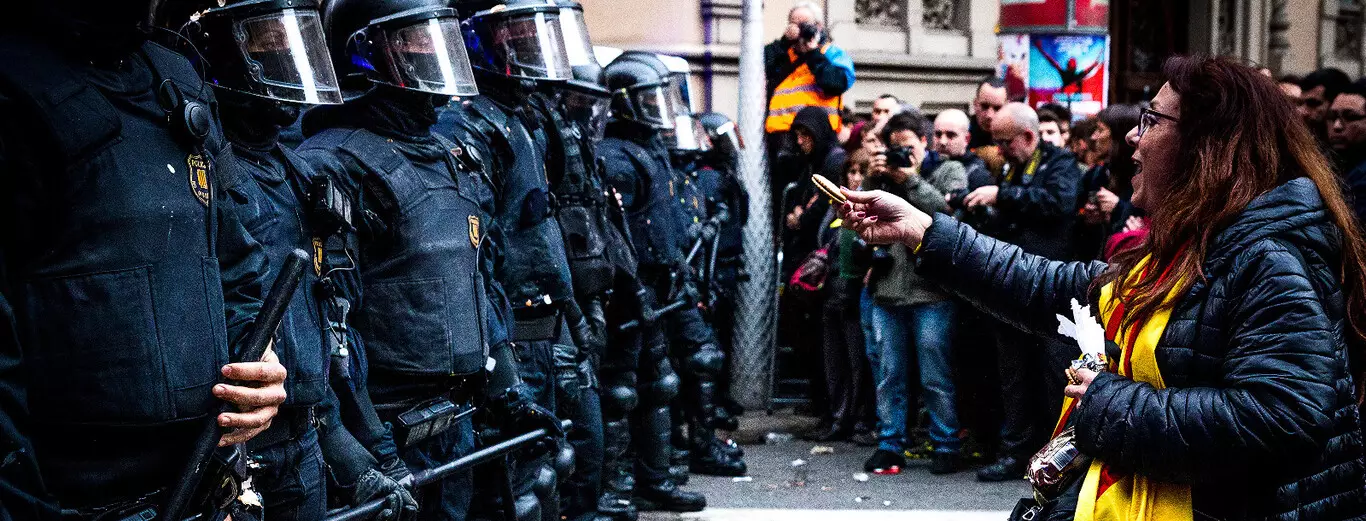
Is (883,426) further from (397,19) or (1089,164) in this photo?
(397,19)

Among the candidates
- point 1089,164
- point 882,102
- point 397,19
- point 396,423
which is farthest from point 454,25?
point 882,102

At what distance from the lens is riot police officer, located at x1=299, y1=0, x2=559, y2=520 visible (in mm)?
4488

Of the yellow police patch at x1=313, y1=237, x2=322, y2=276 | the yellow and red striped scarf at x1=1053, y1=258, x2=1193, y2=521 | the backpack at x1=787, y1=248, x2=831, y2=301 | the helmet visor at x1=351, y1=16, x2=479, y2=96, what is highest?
the helmet visor at x1=351, y1=16, x2=479, y2=96

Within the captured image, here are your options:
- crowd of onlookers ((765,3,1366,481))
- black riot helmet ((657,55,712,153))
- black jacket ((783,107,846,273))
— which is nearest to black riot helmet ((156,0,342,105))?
crowd of onlookers ((765,3,1366,481))

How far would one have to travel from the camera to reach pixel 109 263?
256 centimetres

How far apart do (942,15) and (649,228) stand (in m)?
10.6

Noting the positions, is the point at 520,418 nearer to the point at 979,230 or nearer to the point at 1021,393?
the point at 979,230

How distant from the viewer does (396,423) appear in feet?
14.8

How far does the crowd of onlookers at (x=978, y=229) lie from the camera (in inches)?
309

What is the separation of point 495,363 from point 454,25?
107cm

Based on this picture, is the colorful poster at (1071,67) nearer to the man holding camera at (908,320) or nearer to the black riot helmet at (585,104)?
the man holding camera at (908,320)

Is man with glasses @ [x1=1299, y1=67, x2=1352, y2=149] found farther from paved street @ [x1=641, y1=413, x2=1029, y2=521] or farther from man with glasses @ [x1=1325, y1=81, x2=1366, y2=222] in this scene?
paved street @ [x1=641, y1=413, x2=1029, y2=521]

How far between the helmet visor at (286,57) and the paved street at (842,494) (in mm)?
3841

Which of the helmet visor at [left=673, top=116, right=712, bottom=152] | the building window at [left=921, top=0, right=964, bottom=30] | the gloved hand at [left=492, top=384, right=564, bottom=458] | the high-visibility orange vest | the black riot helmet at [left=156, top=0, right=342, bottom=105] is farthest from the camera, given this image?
the building window at [left=921, top=0, right=964, bottom=30]
